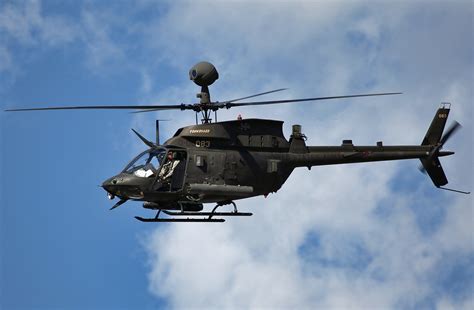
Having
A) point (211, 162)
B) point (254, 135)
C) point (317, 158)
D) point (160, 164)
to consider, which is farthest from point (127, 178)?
point (317, 158)

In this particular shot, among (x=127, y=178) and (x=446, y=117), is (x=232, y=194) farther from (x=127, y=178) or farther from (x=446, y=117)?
(x=446, y=117)

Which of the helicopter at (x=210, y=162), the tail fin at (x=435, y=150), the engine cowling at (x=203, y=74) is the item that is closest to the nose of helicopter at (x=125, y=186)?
the helicopter at (x=210, y=162)

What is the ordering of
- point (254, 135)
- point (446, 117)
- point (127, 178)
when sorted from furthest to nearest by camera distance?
point (446, 117) < point (254, 135) < point (127, 178)

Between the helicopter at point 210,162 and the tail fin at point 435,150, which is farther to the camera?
the tail fin at point 435,150

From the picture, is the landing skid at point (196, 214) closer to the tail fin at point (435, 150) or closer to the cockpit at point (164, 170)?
the cockpit at point (164, 170)

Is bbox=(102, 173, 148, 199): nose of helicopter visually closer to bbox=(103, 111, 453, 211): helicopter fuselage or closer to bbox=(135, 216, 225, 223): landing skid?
bbox=(103, 111, 453, 211): helicopter fuselage

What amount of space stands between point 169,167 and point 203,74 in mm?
2700

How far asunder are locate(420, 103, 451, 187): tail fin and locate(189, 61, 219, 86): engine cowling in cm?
706

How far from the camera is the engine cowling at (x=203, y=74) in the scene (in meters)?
20.6

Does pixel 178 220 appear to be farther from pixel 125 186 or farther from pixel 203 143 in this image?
pixel 203 143

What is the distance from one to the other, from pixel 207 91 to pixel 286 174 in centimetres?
311

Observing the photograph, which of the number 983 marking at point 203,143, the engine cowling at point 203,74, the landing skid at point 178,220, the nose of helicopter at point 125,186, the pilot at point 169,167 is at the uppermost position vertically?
the engine cowling at point 203,74

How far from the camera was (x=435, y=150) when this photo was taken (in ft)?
76.7

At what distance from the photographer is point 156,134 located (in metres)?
20.5
